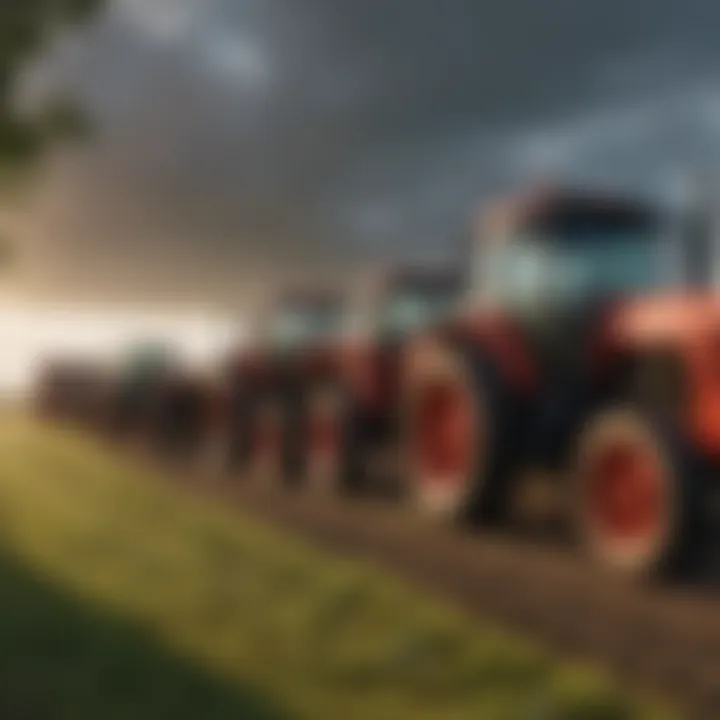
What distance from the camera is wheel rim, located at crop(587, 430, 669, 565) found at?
3758mm

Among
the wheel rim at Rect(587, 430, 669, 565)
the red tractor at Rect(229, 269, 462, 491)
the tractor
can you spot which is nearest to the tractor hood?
the wheel rim at Rect(587, 430, 669, 565)

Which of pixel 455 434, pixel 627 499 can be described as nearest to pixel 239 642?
pixel 627 499

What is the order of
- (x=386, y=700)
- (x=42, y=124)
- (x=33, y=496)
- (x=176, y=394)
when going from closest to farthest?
(x=386, y=700) → (x=42, y=124) → (x=33, y=496) → (x=176, y=394)

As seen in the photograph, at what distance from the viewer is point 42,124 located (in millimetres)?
4844

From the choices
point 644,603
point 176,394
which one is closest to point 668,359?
A: point 644,603

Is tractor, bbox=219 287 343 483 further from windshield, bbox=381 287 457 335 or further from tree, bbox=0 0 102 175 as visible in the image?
tree, bbox=0 0 102 175

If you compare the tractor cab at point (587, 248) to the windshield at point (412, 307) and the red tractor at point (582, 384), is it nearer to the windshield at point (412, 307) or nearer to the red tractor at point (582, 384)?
the red tractor at point (582, 384)

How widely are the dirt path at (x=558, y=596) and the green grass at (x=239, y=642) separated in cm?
13

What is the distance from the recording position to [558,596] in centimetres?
351

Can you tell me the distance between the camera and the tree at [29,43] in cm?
462

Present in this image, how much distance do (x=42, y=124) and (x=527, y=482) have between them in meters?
2.45

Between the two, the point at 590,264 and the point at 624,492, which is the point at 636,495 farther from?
the point at 590,264

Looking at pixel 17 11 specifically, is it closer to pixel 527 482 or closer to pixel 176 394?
pixel 527 482

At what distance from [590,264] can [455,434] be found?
97 centimetres
